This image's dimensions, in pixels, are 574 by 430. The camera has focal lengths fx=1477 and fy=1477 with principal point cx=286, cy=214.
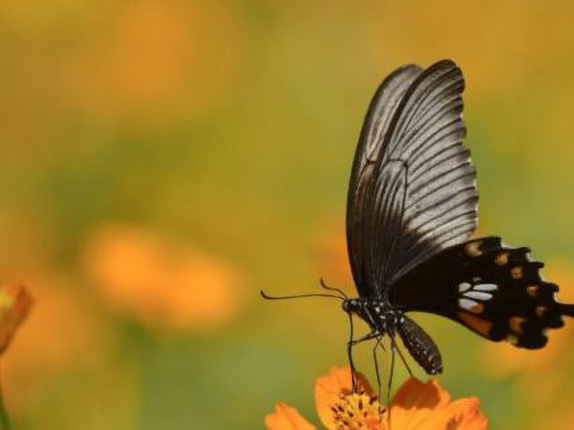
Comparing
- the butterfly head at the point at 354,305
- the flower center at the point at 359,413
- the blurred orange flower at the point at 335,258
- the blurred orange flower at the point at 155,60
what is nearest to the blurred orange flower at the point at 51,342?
the blurred orange flower at the point at 335,258

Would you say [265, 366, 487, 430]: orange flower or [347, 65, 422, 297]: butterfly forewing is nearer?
[265, 366, 487, 430]: orange flower

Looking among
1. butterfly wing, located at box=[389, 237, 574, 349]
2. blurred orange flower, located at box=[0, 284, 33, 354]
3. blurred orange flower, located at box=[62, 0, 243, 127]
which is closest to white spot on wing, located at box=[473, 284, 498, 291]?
butterfly wing, located at box=[389, 237, 574, 349]

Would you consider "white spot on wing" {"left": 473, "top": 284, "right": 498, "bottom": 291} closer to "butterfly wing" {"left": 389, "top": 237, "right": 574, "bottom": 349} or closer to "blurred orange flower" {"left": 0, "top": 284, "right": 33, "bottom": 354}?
"butterfly wing" {"left": 389, "top": 237, "right": 574, "bottom": 349}

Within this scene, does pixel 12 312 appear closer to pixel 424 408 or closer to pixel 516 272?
pixel 424 408

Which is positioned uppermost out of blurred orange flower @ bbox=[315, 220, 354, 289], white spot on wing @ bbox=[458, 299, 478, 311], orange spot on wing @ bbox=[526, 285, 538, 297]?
orange spot on wing @ bbox=[526, 285, 538, 297]

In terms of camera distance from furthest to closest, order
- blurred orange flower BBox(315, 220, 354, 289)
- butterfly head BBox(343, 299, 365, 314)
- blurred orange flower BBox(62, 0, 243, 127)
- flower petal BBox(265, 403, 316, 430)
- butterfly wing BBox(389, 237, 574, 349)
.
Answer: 1. blurred orange flower BBox(62, 0, 243, 127)
2. blurred orange flower BBox(315, 220, 354, 289)
3. butterfly head BBox(343, 299, 365, 314)
4. butterfly wing BBox(389, 237, 574, 349)
5. flower petal BBox(265, 403, 316, 430)

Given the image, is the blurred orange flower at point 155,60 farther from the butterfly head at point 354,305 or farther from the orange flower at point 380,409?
the orange flower at point 380,409

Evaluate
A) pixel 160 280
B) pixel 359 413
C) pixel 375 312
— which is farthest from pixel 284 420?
pixel 160 280

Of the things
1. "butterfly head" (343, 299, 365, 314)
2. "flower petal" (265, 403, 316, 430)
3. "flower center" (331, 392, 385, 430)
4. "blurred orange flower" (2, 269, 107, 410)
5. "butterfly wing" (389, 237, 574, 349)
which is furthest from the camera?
"blurred orange flower" (2, 269, 107, 410)
